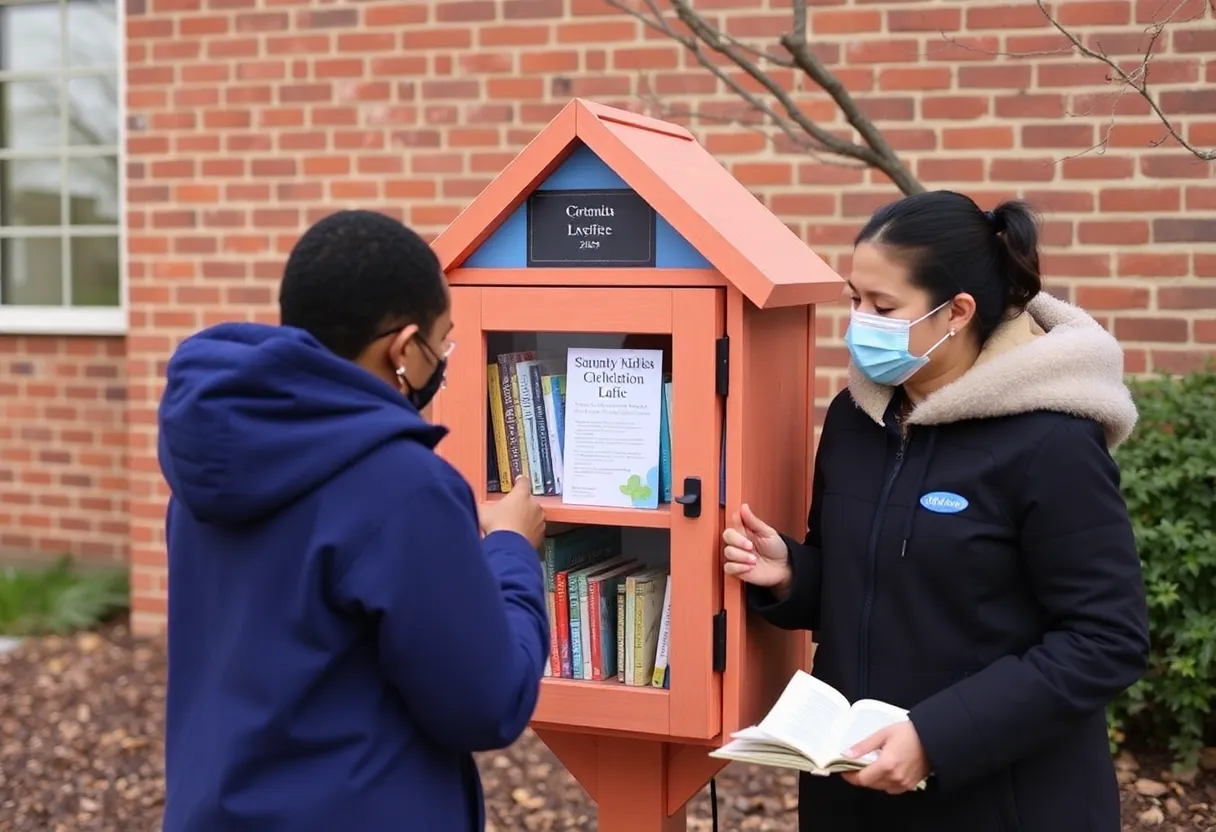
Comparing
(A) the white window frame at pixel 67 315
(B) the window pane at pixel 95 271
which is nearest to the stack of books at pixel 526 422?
(A) the white window frame at pixel 67 315

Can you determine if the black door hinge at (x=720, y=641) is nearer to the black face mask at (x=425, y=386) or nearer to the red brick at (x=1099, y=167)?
the black face mask at (x=425, y=386)

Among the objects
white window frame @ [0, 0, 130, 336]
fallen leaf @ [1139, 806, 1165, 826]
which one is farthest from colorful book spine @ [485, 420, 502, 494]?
white window frame @ [0, 0, 130, 336]

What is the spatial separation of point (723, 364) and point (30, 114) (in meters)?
5.81

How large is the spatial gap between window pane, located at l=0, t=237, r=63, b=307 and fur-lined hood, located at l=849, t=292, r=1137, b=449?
5747 millimetres

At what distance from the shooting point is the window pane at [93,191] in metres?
6.97

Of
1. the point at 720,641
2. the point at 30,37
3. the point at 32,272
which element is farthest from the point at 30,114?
the point at 720,641

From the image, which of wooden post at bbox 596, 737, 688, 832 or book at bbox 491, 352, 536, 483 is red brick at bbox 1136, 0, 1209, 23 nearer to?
book at bbox 491, 352, 536, 483

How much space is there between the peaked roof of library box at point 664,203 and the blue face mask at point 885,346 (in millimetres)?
143

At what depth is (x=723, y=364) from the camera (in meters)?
2.39

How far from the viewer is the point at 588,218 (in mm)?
2496

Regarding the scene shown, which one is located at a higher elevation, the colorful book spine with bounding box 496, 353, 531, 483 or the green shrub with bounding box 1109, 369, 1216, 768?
the colorful book spine with bounding box 496, 353, 531, 483

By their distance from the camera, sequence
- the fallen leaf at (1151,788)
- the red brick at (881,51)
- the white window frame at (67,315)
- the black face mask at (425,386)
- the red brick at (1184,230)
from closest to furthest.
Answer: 1. the black face mask at (425,386)
2. the fallen leaf at (1151,788)
3. the red brick at (1184,230)
4. the red brick at (881,51)
5. the white window frame at (67,315)

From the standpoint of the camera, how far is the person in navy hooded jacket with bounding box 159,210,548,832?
5.81 ft

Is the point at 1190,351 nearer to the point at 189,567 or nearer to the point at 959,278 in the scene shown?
the point at 959,278
